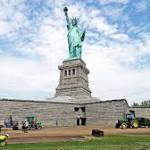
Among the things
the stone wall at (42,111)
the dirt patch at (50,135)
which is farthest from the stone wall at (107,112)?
the dirt patch at (50,135)

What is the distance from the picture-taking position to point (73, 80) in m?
89.1

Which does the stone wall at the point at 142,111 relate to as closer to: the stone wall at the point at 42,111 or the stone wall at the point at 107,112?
the stone wall at the point at 107,112

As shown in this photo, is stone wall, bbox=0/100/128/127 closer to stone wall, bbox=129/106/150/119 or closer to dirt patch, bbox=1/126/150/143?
stone wall, bbox=129/106/150/119

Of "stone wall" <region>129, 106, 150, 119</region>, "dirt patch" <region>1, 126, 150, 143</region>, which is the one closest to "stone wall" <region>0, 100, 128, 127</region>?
"stone wall" <region>129, 106, 150, 119</region>

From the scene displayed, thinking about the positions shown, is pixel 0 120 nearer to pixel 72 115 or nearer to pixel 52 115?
pixel 52 115

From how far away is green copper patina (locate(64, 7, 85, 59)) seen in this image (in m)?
92.8

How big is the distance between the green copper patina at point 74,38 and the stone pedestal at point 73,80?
2.66m

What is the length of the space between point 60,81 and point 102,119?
23.8 meters

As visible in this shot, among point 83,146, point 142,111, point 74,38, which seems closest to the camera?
point 83,146

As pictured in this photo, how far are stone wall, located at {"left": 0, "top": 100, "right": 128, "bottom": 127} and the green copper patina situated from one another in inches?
833

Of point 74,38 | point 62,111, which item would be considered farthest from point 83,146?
point 74,38

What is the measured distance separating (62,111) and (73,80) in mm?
18587

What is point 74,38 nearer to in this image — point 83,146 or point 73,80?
point 73,80

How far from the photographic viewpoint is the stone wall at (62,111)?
64750 mm
